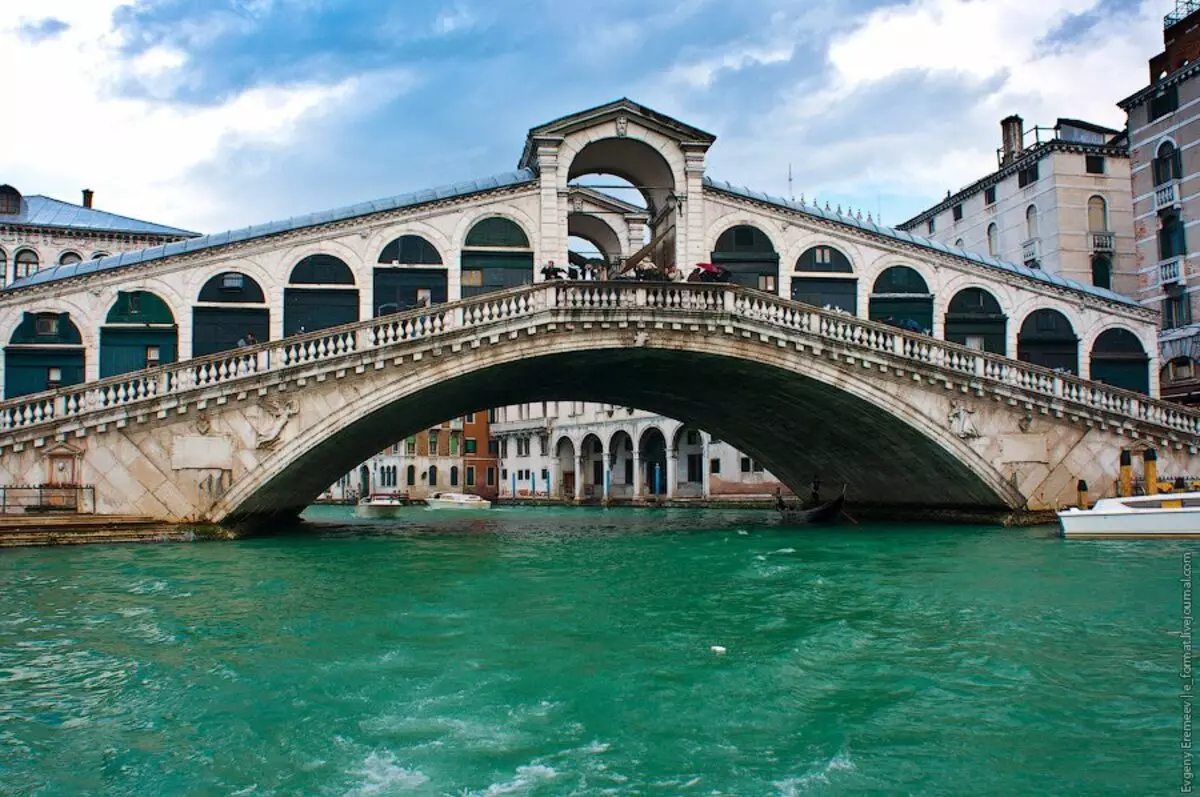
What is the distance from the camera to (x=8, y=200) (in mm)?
35344

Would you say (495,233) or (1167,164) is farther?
(1167,164)

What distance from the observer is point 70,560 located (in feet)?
50.2

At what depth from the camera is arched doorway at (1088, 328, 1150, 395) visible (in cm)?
2483

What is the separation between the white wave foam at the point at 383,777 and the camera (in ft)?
18.8

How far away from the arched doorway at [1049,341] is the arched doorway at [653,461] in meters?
23.1

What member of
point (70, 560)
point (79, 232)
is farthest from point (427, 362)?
point (79, 232)

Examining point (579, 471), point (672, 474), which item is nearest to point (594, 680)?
point (672, 474)

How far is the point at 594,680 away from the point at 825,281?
1768 centimetres

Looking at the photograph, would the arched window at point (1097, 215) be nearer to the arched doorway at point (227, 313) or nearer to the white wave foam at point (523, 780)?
the arched doorway at point (227, 313)

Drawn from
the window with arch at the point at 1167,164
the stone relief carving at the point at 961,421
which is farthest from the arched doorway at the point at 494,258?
the window with arch at the point at 1167,164

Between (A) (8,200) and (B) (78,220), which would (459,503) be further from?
(A) (8,200)

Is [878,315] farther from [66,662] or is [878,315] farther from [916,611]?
[66,662]

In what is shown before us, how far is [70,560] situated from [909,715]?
13.5 meters

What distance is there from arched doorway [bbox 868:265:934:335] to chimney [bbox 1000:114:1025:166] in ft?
54.1
